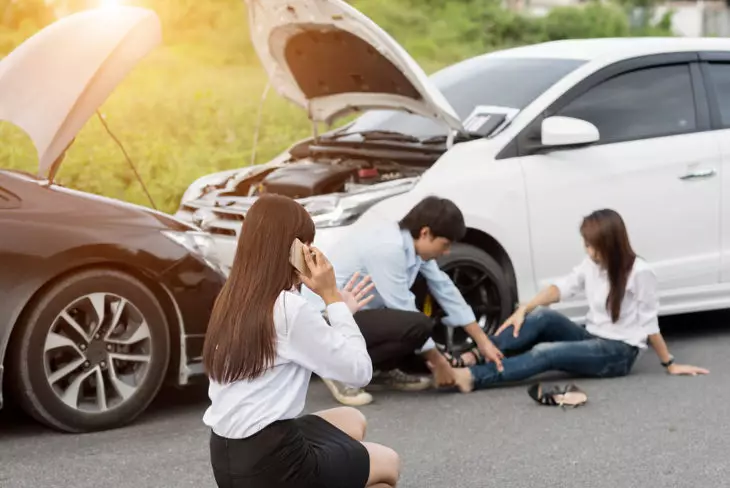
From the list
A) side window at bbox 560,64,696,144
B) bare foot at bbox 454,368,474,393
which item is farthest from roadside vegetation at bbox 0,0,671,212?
bare foot at bbox 454,368,474,393

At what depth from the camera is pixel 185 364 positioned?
638cm

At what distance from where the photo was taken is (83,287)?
6.07m

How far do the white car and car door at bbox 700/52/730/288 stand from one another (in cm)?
1

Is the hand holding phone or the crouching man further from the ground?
the hand holding phone

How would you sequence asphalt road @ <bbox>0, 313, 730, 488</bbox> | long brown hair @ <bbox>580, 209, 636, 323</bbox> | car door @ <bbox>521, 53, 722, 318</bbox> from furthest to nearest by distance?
car door @ <bbox>521, 53, 722, 318</bbox>
long brown hair @ <bbox>580, 209, 636, 323</bbox>
asphalt road @ <bbox>0, 313, 730, 488</bbox>

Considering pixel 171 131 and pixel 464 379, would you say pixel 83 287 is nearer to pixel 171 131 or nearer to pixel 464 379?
pixel 464 379

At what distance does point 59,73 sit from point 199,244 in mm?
1175

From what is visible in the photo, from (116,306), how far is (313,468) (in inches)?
91.1

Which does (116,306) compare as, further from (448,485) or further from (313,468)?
(313,468)

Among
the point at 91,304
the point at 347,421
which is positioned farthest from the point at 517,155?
the point at 347,421

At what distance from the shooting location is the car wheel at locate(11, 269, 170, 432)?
5914 millimetres

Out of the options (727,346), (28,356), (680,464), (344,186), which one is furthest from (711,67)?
(28,356)

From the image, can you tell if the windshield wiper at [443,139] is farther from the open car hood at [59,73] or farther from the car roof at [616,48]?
the open car hood at [59,73]

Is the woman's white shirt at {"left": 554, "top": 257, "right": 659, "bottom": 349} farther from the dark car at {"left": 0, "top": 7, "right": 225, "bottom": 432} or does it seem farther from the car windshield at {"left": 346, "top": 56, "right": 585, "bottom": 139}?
the dark car at {"left": 0, "top": 7, "right": 225, "bottom": 432}
